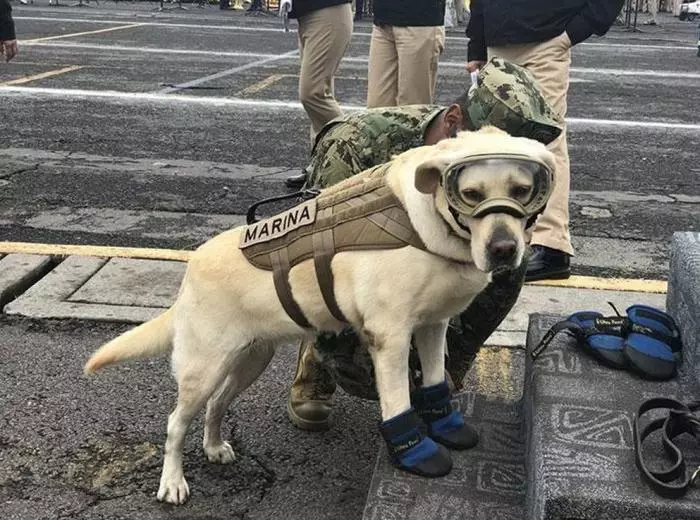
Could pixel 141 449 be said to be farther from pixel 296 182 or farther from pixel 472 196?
pixel 296 182

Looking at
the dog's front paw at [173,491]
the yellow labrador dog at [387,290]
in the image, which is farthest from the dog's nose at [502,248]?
the dog's front paw at [173,491]

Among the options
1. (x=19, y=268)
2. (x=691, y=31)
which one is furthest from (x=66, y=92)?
(x=691, y=31)

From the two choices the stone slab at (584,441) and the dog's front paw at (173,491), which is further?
the dog's front paw at (173,491)

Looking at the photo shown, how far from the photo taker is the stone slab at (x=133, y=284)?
4.17 meters

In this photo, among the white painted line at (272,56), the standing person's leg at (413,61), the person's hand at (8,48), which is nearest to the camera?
the standing person's leg at (413,61)

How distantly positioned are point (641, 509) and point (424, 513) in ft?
1.95

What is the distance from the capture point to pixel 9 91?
32.2 feet

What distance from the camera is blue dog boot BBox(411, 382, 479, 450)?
8.86 feet

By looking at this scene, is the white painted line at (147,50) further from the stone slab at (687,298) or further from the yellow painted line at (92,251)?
the stone slab at (687,298)

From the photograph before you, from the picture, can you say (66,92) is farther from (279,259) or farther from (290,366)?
(279,259)

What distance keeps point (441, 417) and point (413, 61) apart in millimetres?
3074

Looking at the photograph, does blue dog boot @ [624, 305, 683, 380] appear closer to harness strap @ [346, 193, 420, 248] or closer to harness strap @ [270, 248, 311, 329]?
harness strap @ [346, 193, 420, 248]

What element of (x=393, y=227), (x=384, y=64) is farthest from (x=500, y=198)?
(x=384, y=64)

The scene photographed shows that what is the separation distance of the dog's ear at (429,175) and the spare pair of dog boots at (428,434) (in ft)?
2.08
